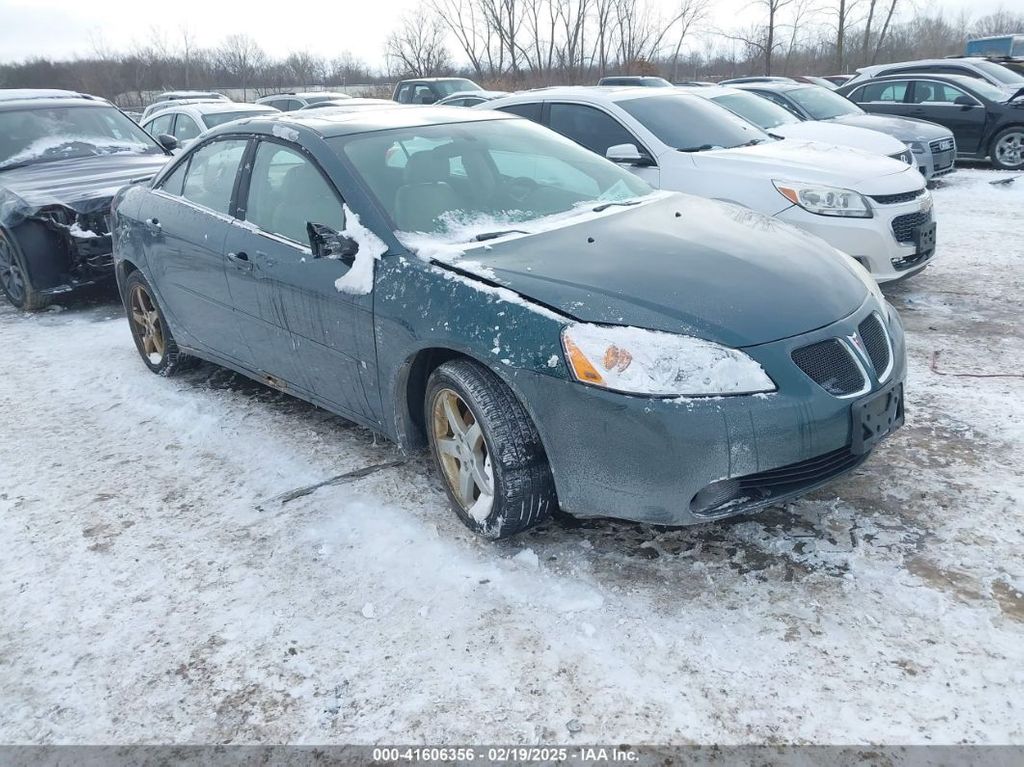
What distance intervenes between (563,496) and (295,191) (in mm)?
1990

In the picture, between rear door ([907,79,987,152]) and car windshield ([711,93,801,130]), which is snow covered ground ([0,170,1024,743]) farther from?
rear door ([907,79,987,152])

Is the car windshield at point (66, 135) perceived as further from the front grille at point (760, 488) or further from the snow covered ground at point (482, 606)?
the front grille at point (760, 488)

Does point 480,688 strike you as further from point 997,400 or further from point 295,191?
point 997,400

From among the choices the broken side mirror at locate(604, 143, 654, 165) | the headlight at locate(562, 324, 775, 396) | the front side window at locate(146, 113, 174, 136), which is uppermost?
the front side window at locate(146, 113, 174, 136)

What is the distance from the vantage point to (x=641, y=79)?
711 inches

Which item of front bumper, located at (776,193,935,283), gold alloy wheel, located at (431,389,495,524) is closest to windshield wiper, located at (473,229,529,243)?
gold alloy wheel, located at (431,389,495,524)

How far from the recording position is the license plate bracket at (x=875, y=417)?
2.74m

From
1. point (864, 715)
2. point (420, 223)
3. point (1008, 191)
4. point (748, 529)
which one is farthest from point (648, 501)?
point (1008, 191)

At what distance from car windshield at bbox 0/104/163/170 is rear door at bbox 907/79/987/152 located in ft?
36.9

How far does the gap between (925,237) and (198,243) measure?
482 centimetres

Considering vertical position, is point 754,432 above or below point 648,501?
above

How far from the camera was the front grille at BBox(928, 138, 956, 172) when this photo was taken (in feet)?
34.0

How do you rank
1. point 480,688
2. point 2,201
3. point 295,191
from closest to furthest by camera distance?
1. point 480,688
2. point 295,191
3. point 2,201

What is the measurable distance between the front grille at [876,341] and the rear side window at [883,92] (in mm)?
11841
